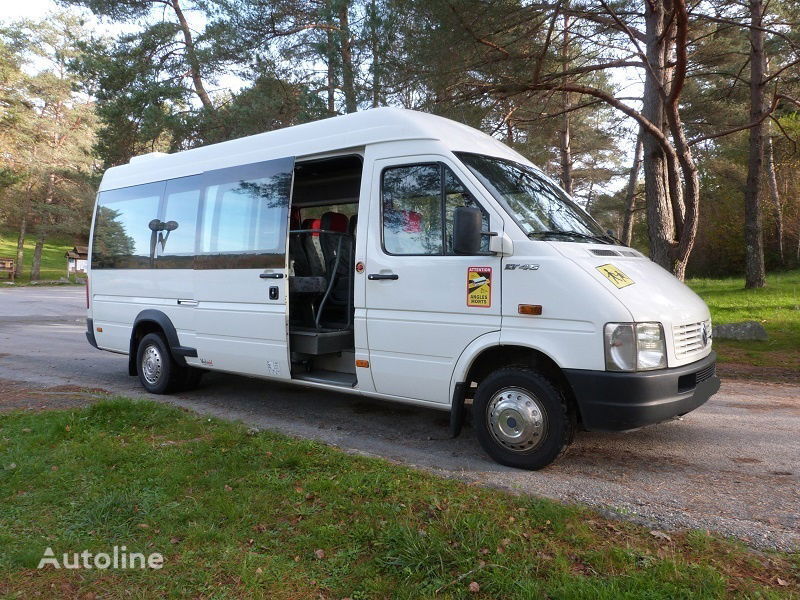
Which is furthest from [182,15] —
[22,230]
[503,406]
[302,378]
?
[22,230]

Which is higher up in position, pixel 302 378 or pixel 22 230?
pixel 22 230

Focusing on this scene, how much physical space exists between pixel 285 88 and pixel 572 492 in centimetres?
1340

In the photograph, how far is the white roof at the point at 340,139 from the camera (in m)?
5.04

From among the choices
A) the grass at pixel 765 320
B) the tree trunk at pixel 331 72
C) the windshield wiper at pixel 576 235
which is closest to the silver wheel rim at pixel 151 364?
the windshield wiper at pixel 576 235

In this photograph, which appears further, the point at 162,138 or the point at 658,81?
the point at 162,138

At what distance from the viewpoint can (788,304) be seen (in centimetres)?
1367

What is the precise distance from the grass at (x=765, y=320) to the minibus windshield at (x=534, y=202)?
4964mm

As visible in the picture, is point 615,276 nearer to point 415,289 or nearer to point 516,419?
point 516,419

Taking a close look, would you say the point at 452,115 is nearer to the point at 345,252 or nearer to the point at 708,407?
the point at 345,252

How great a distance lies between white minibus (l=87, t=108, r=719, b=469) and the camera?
13.5 feet

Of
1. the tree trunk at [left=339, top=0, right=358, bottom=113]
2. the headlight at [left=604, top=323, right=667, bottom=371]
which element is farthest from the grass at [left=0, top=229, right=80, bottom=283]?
the headlight at [left=604, top=323, right=667, bottom=371]

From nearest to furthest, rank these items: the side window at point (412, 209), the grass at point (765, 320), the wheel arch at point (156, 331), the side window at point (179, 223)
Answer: the side window at point (412, 209)
the side window at point (179, 223)
the wheel arch at point (156, 331)
the grass at point (765, 320)

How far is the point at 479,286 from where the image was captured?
4.50 metres

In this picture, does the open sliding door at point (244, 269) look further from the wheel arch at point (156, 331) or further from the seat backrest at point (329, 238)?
the seat backrest at point (329, 238)
